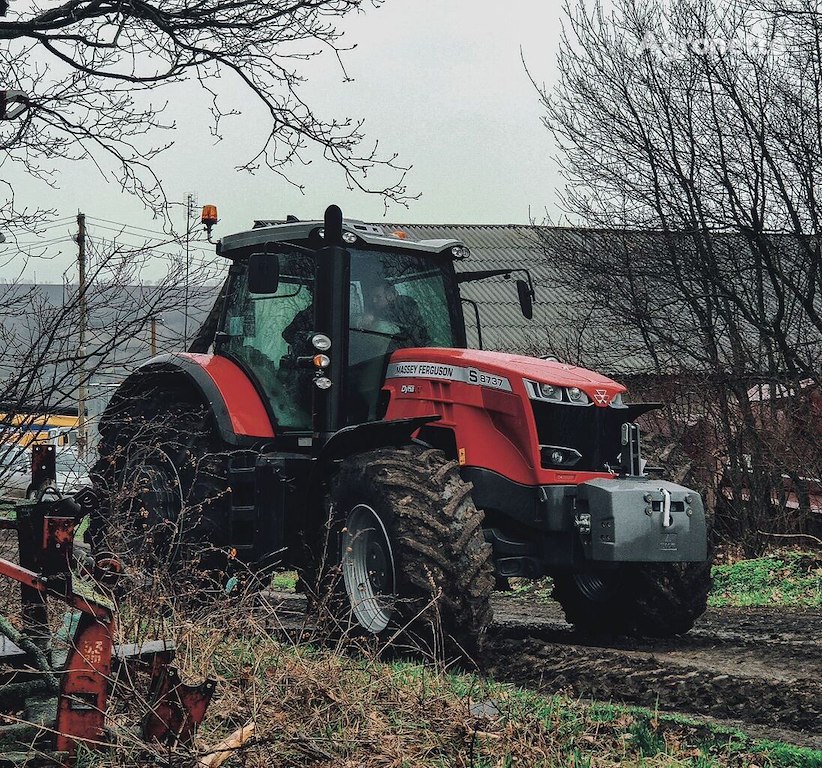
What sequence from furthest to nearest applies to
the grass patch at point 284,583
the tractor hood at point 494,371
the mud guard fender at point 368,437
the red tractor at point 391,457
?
the grass patch at point 284,583 < the tractor hood at point 494,371 < the mud guard fender at point 368,437 < the red tractor at point 391,457

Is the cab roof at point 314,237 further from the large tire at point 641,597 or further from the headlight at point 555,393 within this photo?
the large tire at point 641,597

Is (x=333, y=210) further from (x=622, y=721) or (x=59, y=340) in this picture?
(x=622, y=721)

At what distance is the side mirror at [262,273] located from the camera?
7.43m

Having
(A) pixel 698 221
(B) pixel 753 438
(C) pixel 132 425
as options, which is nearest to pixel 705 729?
(C) pixel 132 425

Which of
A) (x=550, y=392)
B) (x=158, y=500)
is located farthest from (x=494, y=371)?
(x=158, y=500)

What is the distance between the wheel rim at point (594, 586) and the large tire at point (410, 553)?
5.66 feet

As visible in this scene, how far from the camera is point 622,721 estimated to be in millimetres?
5289

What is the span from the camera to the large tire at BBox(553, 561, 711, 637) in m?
7.75

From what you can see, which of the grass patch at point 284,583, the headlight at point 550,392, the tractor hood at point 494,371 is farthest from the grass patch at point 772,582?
the grass patch at point 284,583

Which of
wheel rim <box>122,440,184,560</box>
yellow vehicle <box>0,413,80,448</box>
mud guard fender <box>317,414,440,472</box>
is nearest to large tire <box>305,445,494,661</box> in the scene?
mud guard fender <box>317,414,440,472</box>

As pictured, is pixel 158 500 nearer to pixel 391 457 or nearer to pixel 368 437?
pixel 368 437

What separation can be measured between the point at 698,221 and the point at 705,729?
31.6ft

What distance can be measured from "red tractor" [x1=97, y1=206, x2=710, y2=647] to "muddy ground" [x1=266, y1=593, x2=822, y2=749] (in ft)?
1.19

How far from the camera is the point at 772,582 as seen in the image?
35.4 feet
